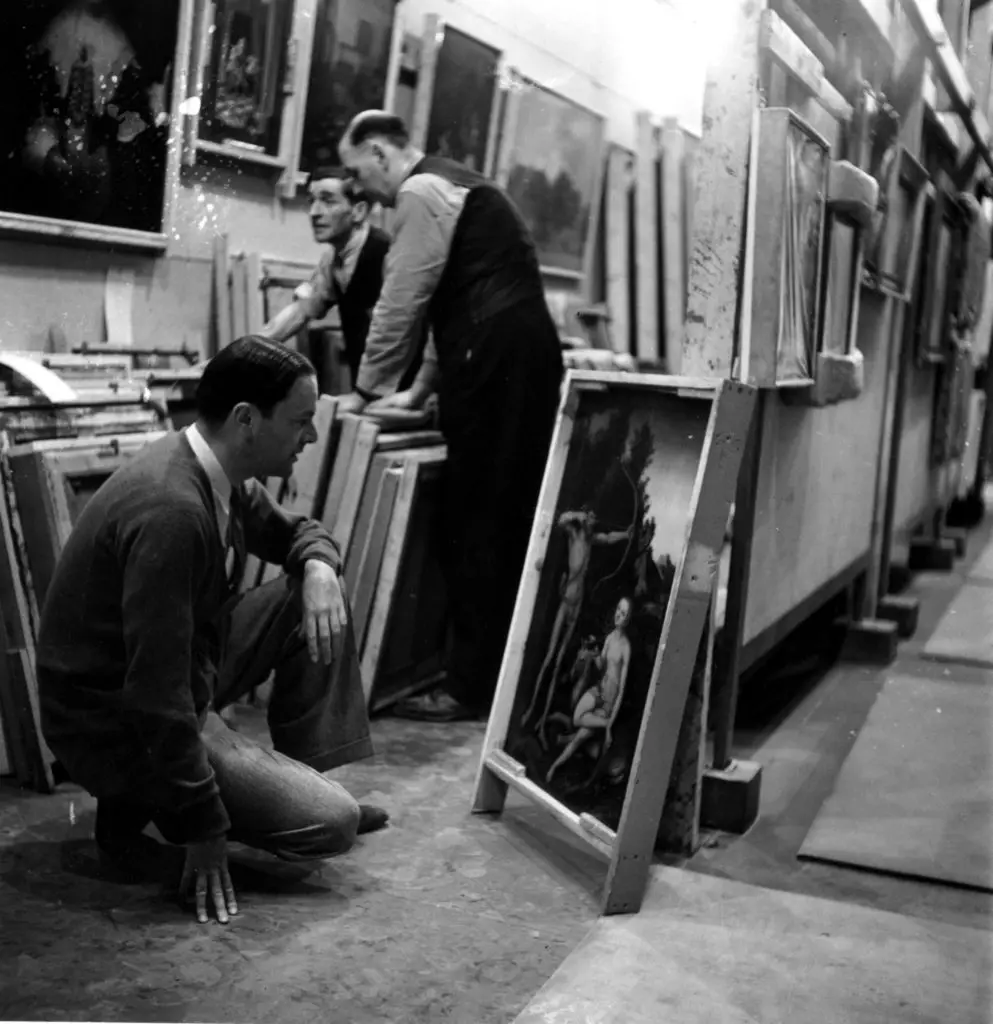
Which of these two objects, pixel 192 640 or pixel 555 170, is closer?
pixel 192 640

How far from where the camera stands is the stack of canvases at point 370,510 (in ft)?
12.2

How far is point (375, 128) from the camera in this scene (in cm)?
383

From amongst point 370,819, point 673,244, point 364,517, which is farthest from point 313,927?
point 673,244

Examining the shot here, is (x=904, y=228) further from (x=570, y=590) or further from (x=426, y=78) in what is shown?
(x=570, y=590)

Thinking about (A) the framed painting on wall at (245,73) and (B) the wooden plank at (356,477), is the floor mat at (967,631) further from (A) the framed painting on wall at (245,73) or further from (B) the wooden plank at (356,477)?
(A) the framed painting on wall at (245,73)

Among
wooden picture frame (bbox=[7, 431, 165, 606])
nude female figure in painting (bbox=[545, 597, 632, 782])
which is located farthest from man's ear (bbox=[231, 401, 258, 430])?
nude female figure in painting (bbox=[545, 597, 632, 782])

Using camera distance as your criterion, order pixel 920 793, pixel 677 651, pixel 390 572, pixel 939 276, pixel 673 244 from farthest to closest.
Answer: pixel 673 244 → pixel 939 276 → pixel 390 572 → pixel 920 793 → pixel 677 651

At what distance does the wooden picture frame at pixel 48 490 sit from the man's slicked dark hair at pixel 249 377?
2.21ft

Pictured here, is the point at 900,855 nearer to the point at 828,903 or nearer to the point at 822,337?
the point at 828,903

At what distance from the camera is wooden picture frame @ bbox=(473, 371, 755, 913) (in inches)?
101

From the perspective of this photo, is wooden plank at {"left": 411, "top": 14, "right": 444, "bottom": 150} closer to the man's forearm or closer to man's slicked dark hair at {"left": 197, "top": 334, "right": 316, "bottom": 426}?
the man's forearm

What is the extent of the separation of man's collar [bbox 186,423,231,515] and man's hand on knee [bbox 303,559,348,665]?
33cm

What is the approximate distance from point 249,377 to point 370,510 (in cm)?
134

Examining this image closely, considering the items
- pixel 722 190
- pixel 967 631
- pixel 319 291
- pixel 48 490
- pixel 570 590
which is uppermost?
pixel 722 190
